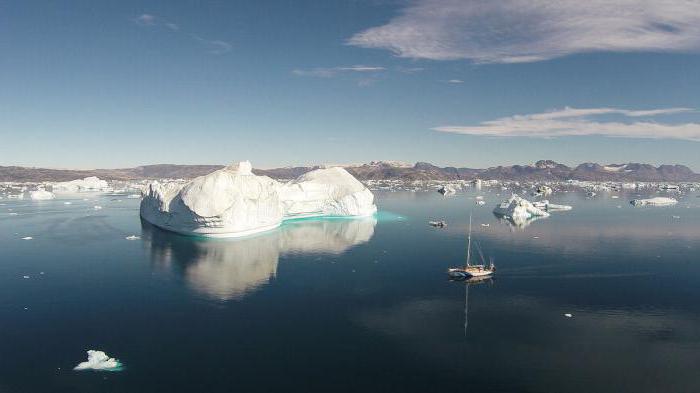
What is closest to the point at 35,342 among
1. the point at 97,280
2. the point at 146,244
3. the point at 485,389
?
the point at 97,280

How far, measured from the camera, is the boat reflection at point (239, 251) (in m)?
46.0

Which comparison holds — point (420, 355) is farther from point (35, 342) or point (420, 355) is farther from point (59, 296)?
point (59, 296)

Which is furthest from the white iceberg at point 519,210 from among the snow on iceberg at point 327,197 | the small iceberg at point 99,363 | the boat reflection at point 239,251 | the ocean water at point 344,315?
the small iceberg at point 99,363

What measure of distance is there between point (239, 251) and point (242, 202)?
9.85 meters

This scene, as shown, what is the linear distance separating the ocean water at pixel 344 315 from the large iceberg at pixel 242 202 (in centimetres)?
348

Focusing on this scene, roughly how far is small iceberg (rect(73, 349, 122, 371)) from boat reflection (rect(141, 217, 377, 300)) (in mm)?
13236

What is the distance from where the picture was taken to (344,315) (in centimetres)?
3653

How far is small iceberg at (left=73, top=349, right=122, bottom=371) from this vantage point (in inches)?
1058

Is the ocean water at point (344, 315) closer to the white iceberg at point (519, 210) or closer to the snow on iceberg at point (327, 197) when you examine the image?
the snow on iceberg at point (327, 197)

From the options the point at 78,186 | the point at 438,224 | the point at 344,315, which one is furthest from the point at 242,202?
the point at 78,186

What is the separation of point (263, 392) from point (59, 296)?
2720 cm

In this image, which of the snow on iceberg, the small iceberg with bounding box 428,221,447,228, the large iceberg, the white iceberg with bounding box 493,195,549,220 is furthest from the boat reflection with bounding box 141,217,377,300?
the white iceberg with bounding box 493,195,549,220

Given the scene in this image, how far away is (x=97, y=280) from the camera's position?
152 ft

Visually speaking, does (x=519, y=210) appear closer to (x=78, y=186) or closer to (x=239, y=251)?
(x=239, y=251)
